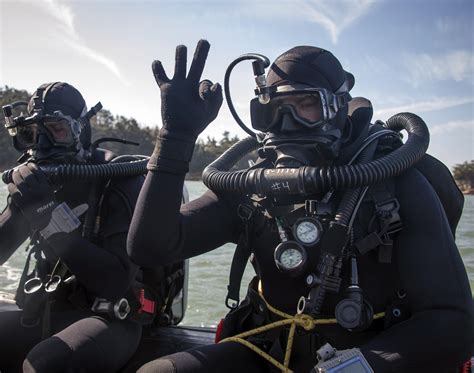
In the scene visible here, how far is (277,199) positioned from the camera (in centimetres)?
196

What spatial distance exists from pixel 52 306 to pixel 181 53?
5.86 ft

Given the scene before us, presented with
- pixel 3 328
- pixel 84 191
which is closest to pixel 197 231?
pixel 84 191

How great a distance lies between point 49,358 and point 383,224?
159 centimetres

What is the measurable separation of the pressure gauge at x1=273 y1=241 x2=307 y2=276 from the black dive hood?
0.21m

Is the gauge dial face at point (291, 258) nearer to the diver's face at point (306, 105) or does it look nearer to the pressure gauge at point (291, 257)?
the pressure gauge at point (291, 257)

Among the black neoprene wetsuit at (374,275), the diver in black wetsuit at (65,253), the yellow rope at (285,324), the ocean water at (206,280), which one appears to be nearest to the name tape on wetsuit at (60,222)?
the diver in black wetsuit at (65,253)

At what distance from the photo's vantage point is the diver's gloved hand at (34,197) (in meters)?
2.41

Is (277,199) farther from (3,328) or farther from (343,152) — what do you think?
(3,328)

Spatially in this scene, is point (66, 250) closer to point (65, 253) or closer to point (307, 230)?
point (65, 253)

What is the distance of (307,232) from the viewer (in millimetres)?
1755

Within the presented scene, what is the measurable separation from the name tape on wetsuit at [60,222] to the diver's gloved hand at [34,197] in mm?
22

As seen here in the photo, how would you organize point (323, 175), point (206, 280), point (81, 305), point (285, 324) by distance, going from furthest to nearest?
1. point (206, 280)
2. point (81, 305)
3. point (285, 324)
4. point (323, 175)

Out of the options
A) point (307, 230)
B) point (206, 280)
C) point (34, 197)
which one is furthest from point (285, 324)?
point (206, 280)

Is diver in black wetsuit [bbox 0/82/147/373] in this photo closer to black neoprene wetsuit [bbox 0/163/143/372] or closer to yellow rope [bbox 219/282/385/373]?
black neoprene wetsuit [bbox 0/163/143/372]
